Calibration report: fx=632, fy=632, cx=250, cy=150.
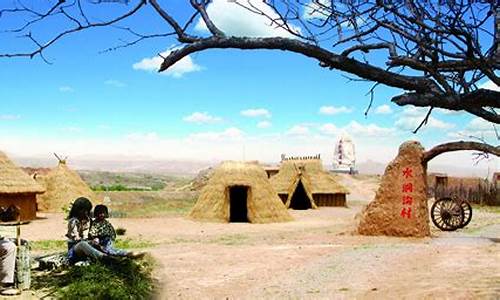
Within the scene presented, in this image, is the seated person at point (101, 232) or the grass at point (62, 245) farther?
the grass at point (62, 245)

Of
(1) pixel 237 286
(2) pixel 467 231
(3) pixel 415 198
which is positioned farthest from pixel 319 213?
(1) pixel 237 286

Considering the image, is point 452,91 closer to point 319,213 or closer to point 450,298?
point 450,298

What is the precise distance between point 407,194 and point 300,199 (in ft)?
55.5

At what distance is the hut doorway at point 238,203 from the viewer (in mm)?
24719

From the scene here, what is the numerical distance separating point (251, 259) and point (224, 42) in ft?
21.6

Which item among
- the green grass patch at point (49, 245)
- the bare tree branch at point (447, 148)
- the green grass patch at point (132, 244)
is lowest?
the green grass patch at point (49, 245)

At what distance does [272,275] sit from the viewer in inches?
375

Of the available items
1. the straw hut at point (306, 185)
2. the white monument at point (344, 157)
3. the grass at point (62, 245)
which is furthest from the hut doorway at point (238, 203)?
the white monument at point (344, 157)

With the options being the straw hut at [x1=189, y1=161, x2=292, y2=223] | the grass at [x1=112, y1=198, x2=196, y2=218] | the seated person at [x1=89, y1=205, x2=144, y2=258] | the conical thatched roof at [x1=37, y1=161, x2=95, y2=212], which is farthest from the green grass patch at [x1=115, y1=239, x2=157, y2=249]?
the conical thatched roof at [x1=37, y1=161, x2=95, y2=212]

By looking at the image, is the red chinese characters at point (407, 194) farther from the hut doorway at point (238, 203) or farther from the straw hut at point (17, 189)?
the straw hut at point (17, 189)

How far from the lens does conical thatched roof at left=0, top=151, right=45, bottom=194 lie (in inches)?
858

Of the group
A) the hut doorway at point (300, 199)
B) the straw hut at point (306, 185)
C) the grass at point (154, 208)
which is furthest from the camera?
the hut doorway at point (300, 199)

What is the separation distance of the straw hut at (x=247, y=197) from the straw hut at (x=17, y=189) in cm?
581

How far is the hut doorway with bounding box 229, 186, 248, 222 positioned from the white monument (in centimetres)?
3656
